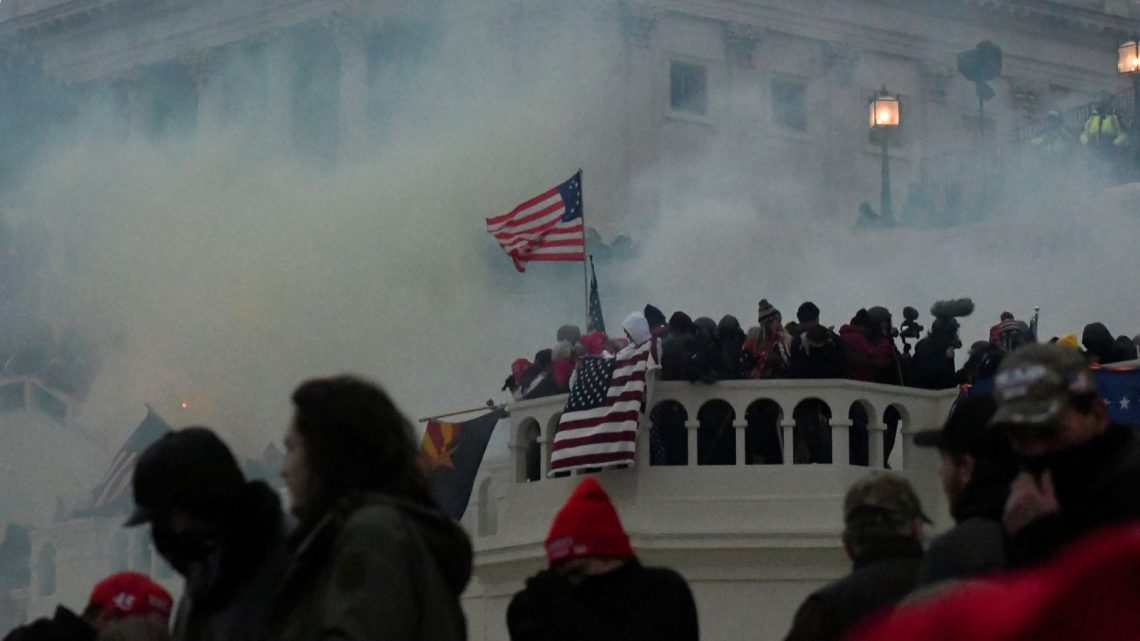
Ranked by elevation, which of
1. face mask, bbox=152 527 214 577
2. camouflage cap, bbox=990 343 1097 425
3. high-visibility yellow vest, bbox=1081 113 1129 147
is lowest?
face mask, bbox=152 527 214 577

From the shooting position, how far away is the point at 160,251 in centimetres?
4659

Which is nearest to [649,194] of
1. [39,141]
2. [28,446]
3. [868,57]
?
[868,57]

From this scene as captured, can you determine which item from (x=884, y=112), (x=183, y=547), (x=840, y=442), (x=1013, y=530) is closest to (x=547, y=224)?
(x=840, y=442)

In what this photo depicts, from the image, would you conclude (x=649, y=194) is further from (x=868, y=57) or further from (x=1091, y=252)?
(x=1091, y=252)

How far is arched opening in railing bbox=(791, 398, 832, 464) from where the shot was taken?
14.0 metres

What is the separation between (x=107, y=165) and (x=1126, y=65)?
25.2 meters

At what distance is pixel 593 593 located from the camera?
634 centimetres

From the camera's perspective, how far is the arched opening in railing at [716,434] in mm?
14031

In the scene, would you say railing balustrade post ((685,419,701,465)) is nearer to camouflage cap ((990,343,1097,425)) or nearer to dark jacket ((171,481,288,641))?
dark jacket ((171,481,288,641))

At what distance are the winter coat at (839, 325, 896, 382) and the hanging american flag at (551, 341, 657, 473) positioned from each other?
3.52ft

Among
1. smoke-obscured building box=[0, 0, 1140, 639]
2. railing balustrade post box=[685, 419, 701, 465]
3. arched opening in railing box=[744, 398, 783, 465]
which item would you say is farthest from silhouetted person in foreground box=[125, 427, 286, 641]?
smoke-obscured building box=[0, 0, 1140, 639]

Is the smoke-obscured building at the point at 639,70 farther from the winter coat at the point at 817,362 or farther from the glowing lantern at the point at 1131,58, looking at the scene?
the winter coat at the point at 817,362

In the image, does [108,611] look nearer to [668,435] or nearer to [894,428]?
[668,435]

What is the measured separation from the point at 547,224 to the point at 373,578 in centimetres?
1554
